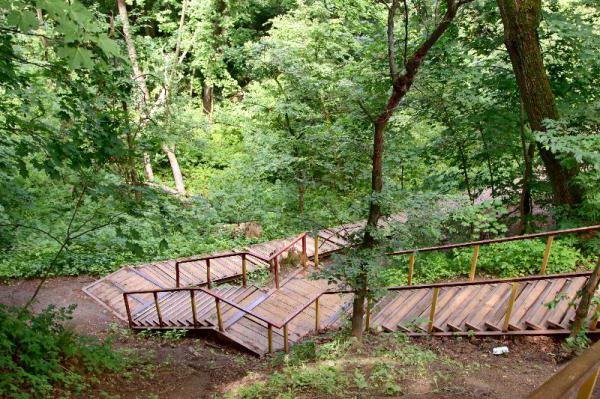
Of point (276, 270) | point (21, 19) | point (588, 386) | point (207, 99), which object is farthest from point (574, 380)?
point (207, 99)

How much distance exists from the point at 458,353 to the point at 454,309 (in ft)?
3.79

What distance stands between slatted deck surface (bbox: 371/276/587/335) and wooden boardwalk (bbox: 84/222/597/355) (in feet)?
0.04

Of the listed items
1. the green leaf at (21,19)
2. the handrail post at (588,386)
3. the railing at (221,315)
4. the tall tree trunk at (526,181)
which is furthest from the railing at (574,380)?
the tall tree trunk at (526,181)

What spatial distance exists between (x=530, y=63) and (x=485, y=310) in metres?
4.50

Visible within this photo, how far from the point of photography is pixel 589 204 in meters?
8.01

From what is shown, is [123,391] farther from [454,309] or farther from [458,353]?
[454,309]

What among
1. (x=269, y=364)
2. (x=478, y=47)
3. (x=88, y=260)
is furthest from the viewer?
(x=88, y=260)

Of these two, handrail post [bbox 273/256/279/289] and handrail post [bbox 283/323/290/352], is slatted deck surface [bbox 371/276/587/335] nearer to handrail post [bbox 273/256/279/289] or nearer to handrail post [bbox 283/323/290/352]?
handrail post [bbox 283/323/290/352]

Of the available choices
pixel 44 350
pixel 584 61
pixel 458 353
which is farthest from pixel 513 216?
pixel 44 350

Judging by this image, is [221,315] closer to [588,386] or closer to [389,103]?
[389,103]

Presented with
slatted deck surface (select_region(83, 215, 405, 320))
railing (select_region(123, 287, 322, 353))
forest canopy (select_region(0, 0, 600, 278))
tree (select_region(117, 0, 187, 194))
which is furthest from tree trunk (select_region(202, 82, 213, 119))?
railing (select_region(123, 287, 322, 353))

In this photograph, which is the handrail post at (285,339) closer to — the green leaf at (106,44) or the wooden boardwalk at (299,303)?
the wooden boardwalk at (299,303)

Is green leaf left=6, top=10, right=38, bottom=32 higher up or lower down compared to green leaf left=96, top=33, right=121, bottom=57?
higher up

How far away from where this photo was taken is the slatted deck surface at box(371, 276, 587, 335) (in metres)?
6.05
